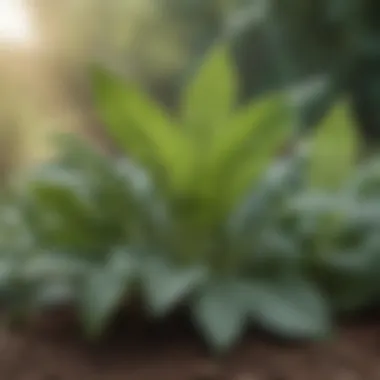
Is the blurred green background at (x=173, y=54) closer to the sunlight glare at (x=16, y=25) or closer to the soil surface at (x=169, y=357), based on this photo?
the sunlight glare at (x=16, y=25)

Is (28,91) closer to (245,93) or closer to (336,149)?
(245,93)

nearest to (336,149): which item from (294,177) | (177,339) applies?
(294,177)

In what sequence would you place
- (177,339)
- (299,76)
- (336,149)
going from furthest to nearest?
1. (299,76)
2. (336,149)
3. (177,339)

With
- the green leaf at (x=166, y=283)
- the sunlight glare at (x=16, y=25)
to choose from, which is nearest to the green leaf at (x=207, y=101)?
the green leaf at (x=166, y=283)

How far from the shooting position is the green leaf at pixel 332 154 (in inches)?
39.5

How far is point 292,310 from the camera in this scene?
0.87 metres

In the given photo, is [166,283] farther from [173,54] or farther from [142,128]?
[173,54]

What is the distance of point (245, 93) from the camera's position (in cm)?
140

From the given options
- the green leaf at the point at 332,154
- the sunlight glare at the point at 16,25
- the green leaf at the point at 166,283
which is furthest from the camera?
the sunlight glare at the point at 16,25

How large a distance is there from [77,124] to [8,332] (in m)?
0.53

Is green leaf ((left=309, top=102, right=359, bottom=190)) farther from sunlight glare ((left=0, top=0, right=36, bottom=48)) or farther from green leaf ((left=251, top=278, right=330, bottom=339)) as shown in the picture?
sunlight glare ((left=0, top=0, right=36, bottom=48))

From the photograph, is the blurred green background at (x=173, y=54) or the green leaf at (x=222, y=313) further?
the blurred green background at (x=173, y=54)

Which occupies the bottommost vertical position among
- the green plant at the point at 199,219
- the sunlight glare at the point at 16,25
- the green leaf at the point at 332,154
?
the green plant at the point at 199,219

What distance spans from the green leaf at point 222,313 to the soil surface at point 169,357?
2cm
